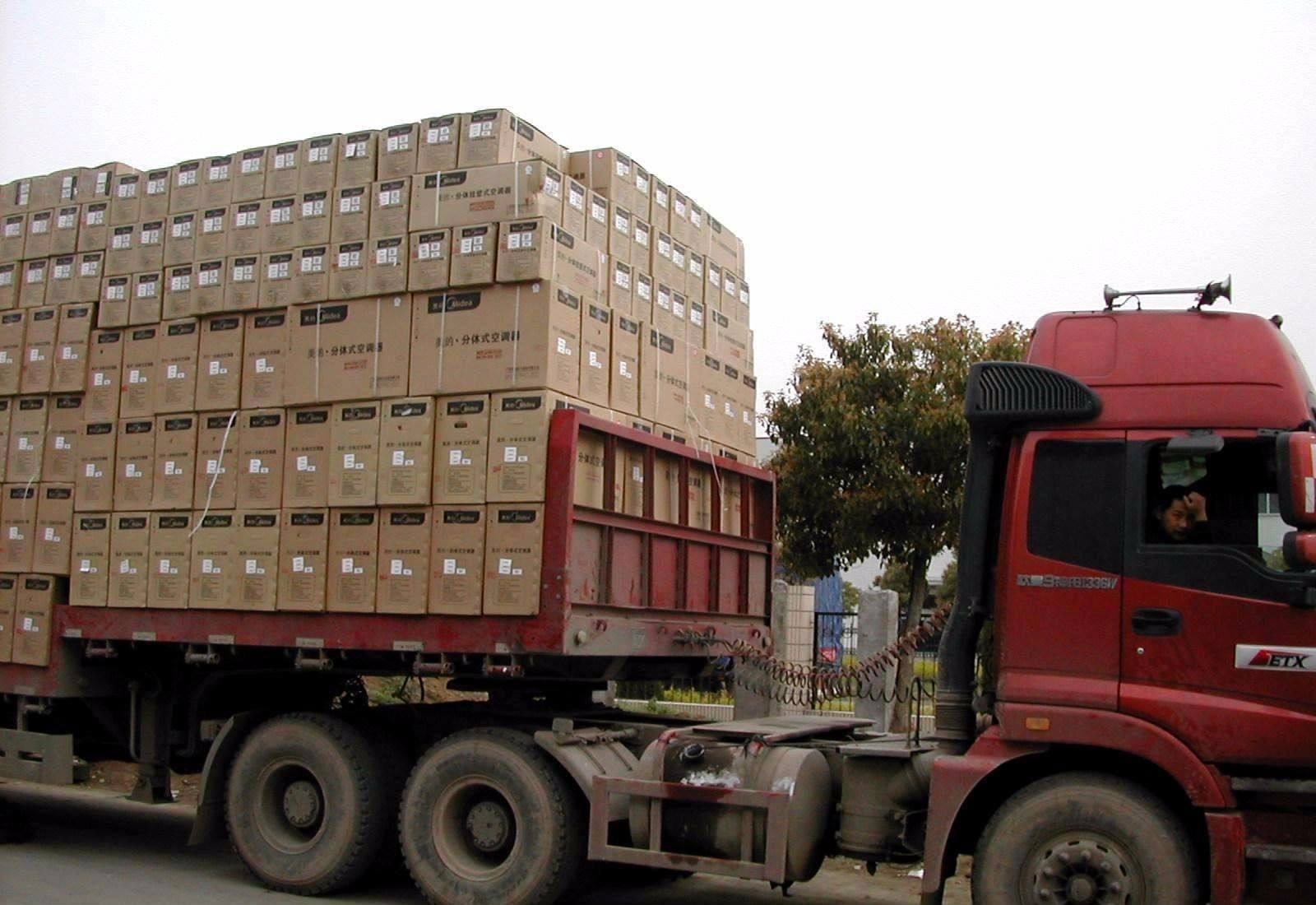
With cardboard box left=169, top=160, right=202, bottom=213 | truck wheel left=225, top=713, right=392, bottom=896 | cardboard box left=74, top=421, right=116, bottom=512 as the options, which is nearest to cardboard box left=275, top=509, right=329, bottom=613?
truck wheel left=225, top=713, right=392, bottom=896

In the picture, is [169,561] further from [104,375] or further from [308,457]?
[104,375]

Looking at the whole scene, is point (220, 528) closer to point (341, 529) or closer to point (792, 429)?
point (341, 529)

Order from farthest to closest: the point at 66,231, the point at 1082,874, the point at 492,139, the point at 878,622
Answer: the point at 878,622, the point at 66,231, the point at 492,139, the point at 1082,874

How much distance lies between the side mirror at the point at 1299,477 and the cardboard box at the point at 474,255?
4323mm

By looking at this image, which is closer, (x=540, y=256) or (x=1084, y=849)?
(x=1084, y=849)

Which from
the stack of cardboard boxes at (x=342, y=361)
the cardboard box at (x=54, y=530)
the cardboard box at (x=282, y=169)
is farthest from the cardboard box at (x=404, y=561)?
the cardboard box at (x=54, y=530)

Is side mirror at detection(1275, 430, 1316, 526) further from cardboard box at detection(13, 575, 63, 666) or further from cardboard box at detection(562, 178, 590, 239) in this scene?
cardboard box at detection(13, 575, 63, 666)

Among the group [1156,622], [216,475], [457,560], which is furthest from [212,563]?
[1156,622]

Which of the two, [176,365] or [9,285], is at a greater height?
[9,285]

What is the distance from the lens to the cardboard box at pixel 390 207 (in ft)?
27.0

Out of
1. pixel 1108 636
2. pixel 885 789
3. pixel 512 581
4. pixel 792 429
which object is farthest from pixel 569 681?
pixel 792 429

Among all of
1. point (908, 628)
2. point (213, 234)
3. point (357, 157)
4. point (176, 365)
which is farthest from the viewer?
point (908, 628)

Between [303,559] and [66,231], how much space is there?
136 inches

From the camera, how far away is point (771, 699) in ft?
34.2
